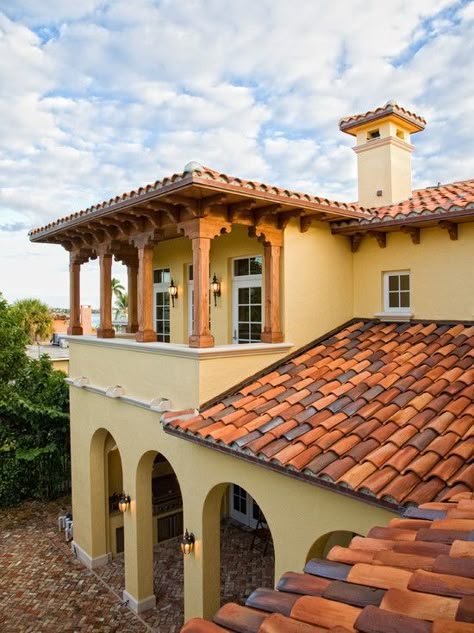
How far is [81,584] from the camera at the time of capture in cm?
1075

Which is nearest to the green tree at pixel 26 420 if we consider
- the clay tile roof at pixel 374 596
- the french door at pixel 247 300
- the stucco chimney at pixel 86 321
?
the stucco chimney at pixel 86 321

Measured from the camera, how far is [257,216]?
320 inches

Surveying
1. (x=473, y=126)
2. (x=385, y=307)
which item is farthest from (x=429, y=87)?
(x=385, y=307)

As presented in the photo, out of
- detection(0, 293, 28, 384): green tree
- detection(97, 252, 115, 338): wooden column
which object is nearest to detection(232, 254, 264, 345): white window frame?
detection(97, 252, 115, 338): wooden column

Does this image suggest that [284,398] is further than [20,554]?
No

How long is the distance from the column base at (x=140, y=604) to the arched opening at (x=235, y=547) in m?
1.47

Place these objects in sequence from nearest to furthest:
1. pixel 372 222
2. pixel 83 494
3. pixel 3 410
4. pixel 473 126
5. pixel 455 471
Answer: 1. pixel 455 471
2. pixel 372 222
3. pixel 83 494
4. pixel 473 126
5. pixel 3 410

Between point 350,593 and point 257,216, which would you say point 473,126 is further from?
point 350,593

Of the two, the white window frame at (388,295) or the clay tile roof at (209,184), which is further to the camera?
the white window frame at (388,295)

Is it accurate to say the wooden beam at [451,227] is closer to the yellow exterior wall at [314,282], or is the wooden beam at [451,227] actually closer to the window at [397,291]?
the window at [397,291]

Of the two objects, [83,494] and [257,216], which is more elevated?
[257,216]

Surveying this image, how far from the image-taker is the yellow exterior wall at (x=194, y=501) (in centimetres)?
577

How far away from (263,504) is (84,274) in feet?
27.2

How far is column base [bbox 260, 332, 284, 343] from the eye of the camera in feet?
27.9
